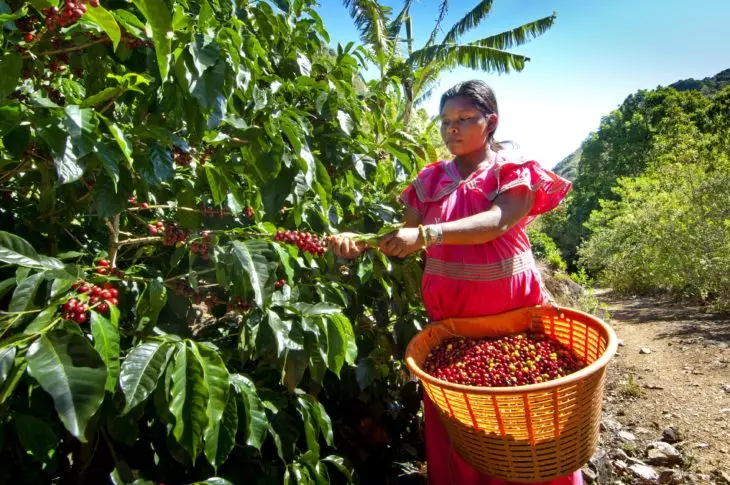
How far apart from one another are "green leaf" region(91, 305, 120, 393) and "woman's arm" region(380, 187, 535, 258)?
2.53 feet

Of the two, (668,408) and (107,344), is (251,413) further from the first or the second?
(668,408)

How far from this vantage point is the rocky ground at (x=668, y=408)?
98.3 inches

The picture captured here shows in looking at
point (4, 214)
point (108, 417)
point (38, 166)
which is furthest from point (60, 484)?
point (38, 166)

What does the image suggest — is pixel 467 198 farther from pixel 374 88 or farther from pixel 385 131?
pixel 374 88

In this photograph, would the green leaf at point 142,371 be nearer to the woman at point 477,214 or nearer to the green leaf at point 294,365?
the green leaf at point 294,365

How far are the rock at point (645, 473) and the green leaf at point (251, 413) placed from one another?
2.12m

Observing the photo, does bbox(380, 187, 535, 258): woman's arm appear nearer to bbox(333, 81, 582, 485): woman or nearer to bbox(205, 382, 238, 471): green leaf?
bbox(333, 81, 582, 485): woman

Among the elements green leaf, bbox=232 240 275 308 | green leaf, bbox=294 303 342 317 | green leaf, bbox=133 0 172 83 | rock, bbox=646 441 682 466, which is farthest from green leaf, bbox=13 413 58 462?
rock, bbox=646 441 682 466

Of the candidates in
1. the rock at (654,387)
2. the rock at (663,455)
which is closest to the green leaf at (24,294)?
the rock at (663,455)

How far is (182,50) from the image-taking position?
3.48 feet

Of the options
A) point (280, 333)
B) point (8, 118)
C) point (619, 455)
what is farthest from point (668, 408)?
point (8, 118)

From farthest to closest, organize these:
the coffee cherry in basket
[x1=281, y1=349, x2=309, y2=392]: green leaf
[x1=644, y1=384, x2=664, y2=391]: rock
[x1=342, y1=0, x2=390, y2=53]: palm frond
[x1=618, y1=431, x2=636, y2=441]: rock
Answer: [x1=342, y1=0, x2=390, y2=53]: palm frond, [x1=644, y1=384, x2=664, y2=391]: rock, [x1=618, y1=431, x2=636, y2=441]: rock, the coffee cherry in basket, [x1=281, y1=349, x2=309, y2=392]: green leaf

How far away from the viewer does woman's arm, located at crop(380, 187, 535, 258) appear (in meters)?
1.48

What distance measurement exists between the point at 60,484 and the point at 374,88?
1.88 m
